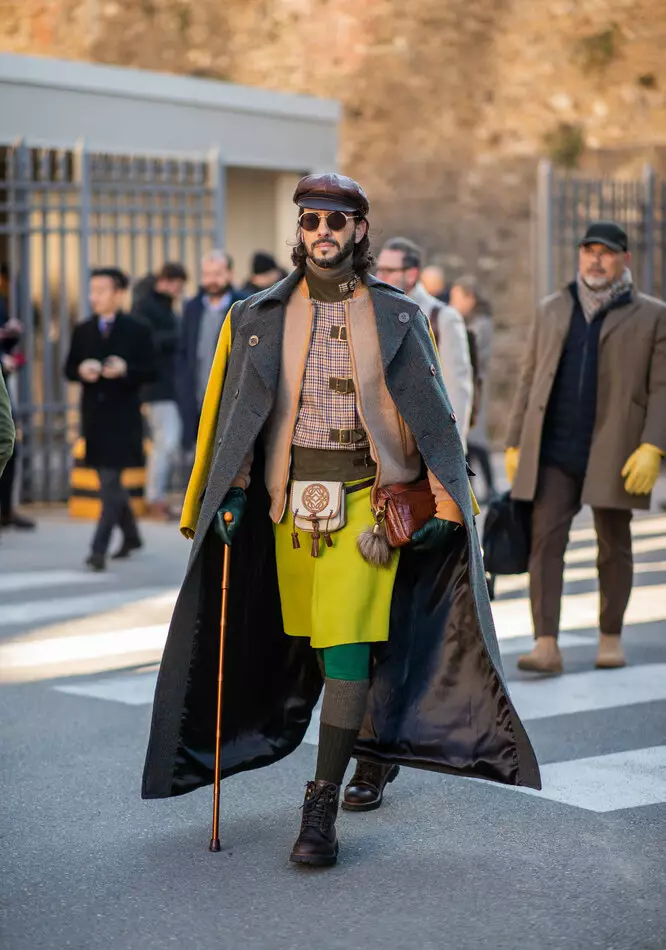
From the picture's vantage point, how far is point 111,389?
461 inches

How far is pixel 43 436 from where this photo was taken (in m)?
15.5

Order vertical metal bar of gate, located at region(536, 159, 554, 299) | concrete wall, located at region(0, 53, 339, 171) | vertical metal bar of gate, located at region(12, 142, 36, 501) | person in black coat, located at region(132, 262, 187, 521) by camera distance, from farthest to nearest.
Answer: vertical metal bar of gate, located at region(536, 159, 554, 299) → concrete wall, located at region(0, 53, 339, 171) → vertical metal bar of gate, located at region(12, 142, 36, 501) → person in black coat, located at region(132, 262, 187, 521)

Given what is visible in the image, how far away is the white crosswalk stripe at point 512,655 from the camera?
6.22 meters

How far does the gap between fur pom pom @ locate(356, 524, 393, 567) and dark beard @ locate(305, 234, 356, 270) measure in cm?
79

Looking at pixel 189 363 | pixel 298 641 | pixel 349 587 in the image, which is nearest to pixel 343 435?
pixel 349 587

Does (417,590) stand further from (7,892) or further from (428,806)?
(7,892)

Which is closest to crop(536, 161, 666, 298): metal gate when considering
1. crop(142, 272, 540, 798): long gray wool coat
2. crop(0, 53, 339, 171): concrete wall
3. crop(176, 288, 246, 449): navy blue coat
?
crop(0, 53, 339, 171): concrete wall

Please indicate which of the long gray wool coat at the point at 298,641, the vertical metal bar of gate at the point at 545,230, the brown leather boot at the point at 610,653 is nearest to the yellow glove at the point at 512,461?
the brown leather boot at the point at 610,653

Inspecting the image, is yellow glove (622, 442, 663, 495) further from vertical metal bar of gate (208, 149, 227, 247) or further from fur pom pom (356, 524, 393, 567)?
vertical metal bar of gate (208, 149, 227, 247)

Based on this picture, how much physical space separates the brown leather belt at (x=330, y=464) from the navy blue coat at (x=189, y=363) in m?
8.29

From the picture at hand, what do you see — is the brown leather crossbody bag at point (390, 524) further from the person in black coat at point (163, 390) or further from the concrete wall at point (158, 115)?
the concrete wall at point (158, 115)

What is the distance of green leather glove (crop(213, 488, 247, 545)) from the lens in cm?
522

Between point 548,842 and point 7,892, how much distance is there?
161cm

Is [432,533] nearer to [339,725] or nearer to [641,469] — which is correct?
[339,725]
